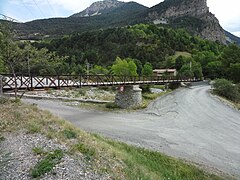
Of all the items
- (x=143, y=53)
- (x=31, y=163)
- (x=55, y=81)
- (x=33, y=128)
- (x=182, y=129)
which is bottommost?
(x=182, y=129)

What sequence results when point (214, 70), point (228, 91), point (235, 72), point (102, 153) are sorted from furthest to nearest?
point (214, 70)
point (235, 72)
point (228, 91)
point (102, 153)

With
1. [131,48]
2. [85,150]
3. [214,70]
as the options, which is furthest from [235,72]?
[131,48]

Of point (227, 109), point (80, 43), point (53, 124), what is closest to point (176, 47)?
point (80, 43)

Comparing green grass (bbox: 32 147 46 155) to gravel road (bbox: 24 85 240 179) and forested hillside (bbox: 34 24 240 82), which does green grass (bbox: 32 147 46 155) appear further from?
forested hillside (bbox: 34 24 240 82)

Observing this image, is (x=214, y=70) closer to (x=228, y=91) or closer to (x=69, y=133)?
(x=228, y=91)

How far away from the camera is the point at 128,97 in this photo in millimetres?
36750

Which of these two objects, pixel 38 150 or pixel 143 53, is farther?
pixel 143 53

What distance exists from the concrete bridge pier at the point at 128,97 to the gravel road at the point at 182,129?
2013 millimetres

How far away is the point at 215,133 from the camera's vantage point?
2336 centimetres

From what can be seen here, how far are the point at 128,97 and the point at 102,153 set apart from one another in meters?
25.2

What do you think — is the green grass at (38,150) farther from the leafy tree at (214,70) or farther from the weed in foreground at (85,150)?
the leafy tree at (214,70)

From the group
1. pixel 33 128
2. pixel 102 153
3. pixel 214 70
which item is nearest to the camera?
pixel 102 153

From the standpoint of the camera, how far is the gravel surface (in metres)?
9.19

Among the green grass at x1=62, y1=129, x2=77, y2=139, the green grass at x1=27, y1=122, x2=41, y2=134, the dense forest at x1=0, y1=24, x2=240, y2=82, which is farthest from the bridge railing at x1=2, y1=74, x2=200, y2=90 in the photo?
the dense forest at x1=0, y1=24, x2=240, y2=82
